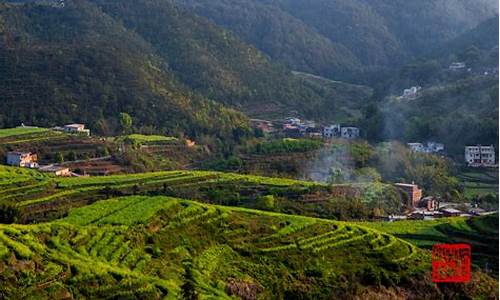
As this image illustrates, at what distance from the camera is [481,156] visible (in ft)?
130

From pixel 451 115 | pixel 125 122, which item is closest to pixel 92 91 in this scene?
pixel 125 122

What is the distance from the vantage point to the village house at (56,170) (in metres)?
31.3

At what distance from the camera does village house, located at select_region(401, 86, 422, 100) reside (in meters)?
55.3

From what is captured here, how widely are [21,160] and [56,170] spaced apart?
2216 millimetres

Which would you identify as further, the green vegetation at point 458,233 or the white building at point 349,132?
the white building at point 349,132

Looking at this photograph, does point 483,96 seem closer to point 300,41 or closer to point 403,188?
point 403,188

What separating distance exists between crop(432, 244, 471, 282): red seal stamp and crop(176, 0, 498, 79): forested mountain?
65.0 metres

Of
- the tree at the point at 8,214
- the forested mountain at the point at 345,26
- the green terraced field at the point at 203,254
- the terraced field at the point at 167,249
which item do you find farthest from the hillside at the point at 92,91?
the forested mountain at the point at 345,26

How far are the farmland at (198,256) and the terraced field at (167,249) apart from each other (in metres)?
0.02

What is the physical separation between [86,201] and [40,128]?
Result: 15062mm

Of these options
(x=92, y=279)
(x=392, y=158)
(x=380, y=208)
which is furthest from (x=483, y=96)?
(x=92, y=279)

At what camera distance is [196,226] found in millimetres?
19797

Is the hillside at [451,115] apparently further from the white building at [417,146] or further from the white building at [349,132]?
the white building at [349,132]

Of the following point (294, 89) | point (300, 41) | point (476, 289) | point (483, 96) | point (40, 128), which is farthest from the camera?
point (300, 41)
